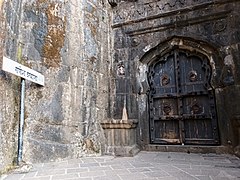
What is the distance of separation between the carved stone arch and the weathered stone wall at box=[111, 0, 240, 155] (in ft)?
0.07

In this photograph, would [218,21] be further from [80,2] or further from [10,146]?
[10,146]

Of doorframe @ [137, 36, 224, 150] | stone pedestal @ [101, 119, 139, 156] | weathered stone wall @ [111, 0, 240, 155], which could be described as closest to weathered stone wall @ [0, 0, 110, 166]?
stone pedestal @ [101, 119, 139, 156]

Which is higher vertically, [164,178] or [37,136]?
[37,136]

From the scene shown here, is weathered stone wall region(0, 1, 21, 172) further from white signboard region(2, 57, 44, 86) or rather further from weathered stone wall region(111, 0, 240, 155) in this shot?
weathered stone wall region(111, 0, 240, 155)

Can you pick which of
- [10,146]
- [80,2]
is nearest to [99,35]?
[80,2]

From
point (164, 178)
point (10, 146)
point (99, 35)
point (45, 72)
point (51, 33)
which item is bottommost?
point (164, 178)

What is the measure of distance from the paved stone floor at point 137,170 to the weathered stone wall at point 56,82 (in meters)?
0.38

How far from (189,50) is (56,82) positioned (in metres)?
2.77

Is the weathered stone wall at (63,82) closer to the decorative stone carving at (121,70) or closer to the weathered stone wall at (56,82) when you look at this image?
the weathered stone wall at (56,82)

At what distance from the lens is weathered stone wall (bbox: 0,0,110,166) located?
2781 mm

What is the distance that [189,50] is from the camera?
4102mm

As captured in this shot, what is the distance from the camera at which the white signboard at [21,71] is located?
233 centimetres

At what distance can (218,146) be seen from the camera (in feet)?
11.6

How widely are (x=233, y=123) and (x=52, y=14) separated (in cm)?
375
